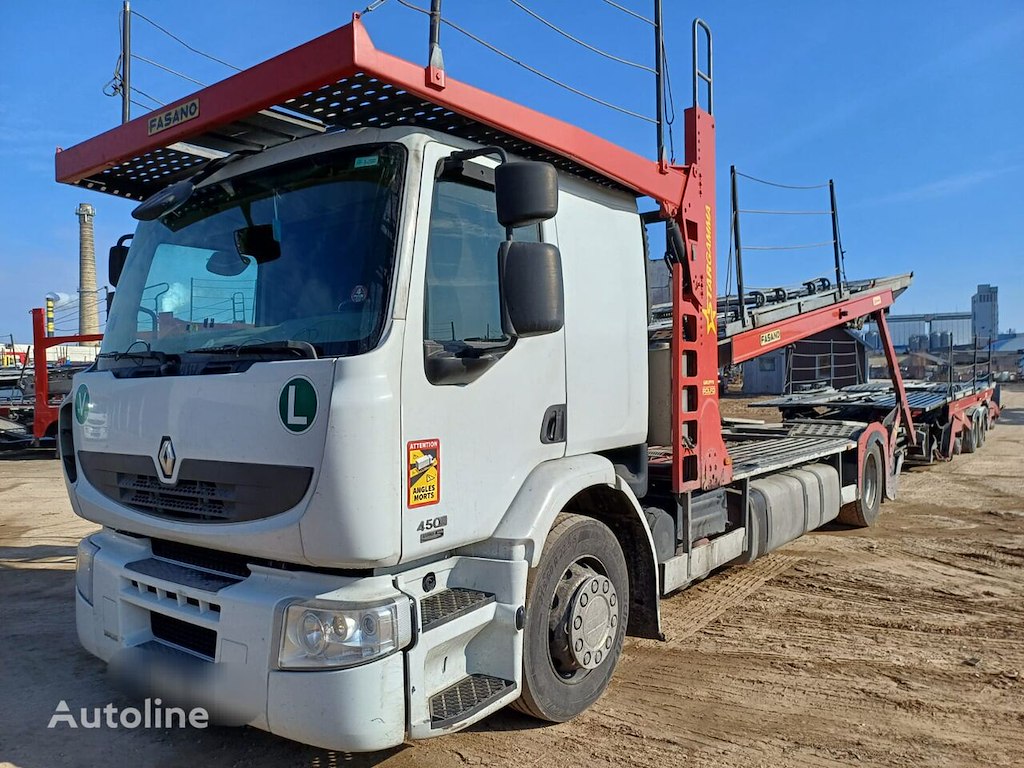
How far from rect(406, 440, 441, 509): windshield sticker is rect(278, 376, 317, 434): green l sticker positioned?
0.37 meters

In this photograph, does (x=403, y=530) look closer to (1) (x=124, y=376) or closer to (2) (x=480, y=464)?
(2) (x=480, y=464)

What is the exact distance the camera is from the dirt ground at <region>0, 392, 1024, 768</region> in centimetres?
326

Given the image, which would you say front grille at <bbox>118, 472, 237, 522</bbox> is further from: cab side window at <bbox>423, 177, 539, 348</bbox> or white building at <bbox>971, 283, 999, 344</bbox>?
white building at <bbox>971, 283, 999, 344</bbox>

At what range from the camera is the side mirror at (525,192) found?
2727 millimetres

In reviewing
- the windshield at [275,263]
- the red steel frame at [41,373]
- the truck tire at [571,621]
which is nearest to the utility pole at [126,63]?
the windshield at [275,263]

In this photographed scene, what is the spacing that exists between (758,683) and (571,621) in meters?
1.36

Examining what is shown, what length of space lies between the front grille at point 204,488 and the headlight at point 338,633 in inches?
15.0

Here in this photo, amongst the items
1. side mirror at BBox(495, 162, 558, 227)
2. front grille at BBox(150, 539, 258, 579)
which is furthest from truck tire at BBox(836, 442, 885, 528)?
front grille at BBox(150, 539, 258, 579)

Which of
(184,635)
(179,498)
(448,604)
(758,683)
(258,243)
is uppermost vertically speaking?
(258,243)

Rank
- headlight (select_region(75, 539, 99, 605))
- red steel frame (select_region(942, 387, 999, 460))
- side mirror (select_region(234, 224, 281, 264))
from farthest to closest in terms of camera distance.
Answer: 1. red steel frame (select_region(942, 387, 999, 460))
2. headlight (select_region(75, 539, 99, 605))
3. side mirror (select_region(234, 224, 281, 264))

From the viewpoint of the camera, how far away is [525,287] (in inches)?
109

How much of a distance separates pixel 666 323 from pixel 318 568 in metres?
2.97

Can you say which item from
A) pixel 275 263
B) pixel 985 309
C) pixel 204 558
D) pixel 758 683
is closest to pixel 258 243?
pixel 275 263
